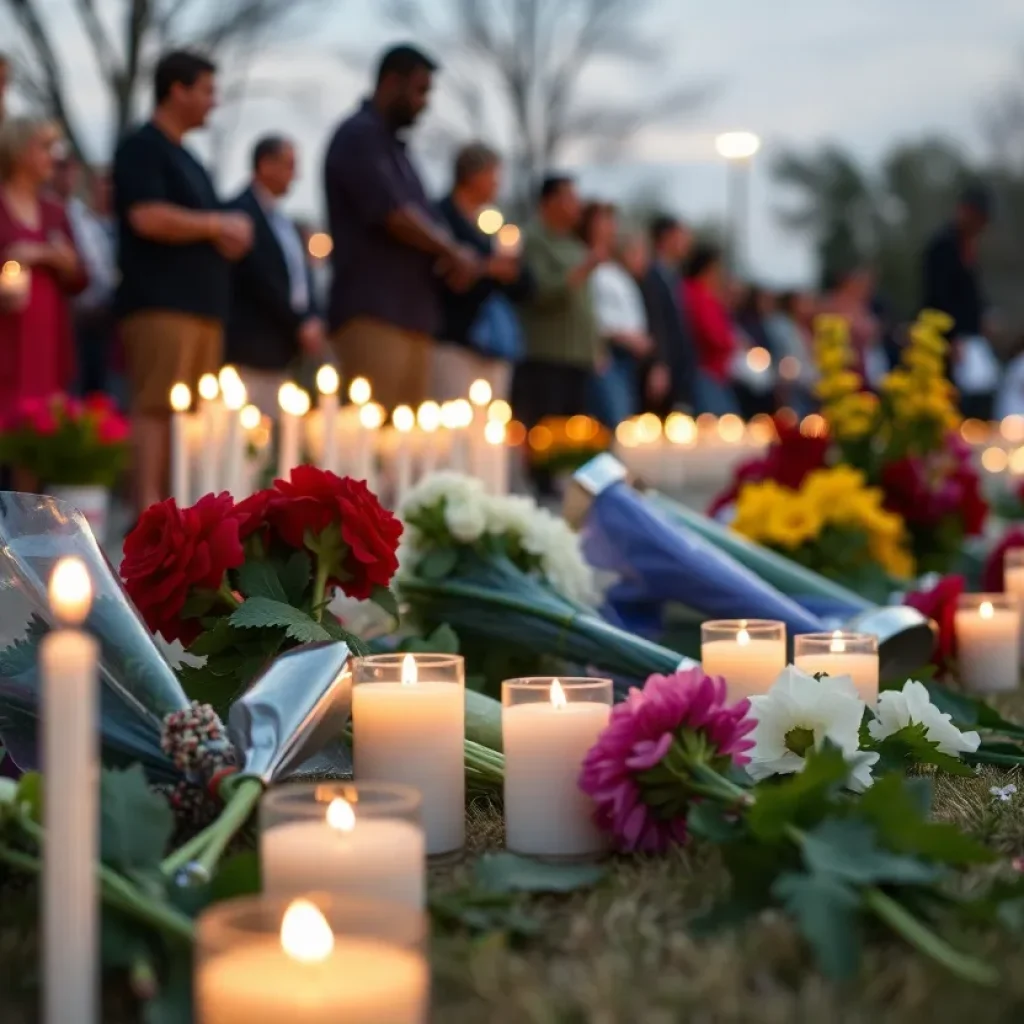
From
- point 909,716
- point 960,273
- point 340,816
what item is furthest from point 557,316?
point 340,816

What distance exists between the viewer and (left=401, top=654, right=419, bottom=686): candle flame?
181 cm

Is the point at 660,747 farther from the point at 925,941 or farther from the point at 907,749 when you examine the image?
the point at 907,749

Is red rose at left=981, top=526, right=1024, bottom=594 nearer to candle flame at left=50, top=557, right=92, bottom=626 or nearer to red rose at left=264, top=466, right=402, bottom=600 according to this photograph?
red rose at left=264, top=466, right=402, bottom=600

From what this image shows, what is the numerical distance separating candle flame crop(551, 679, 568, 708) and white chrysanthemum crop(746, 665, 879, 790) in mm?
221

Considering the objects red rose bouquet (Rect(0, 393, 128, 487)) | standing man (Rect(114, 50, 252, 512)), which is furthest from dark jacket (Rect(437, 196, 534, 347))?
red rose bouquet (Rect(0, 393, 128, 487))

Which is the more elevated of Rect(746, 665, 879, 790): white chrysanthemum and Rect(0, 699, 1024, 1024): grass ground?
Rect(746, 665, 879, 790): white chrysanthemum

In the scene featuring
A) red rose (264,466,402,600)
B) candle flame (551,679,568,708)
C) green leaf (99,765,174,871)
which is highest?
red rose (264,466,402,600)

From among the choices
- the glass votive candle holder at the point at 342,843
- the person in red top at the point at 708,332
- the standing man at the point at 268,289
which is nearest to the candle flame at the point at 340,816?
the glass votive candle holder at the point at 342,843

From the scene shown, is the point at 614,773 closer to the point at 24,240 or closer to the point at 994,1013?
the point at 994,1013

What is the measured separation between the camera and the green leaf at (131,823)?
1.43 meters

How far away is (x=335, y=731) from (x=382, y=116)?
13.0ft

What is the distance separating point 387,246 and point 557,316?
2422 millimetres

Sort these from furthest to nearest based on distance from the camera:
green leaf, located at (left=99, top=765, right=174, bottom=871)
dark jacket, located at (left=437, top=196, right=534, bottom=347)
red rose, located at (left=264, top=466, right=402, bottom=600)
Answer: dark jacket, located at (left=437, top=196, right=534, bottom=347), red rose, located at (left=264, top=466, right=402, bottom=600), green leaf, located at (left=99, top=765, right=174, bottom=871)

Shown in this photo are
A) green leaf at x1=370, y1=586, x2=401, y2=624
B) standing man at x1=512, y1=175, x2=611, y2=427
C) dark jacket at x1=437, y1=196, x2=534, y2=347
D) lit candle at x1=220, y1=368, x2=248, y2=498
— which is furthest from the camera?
standing man at x1=512, y1=175, x2=611, y2=427
